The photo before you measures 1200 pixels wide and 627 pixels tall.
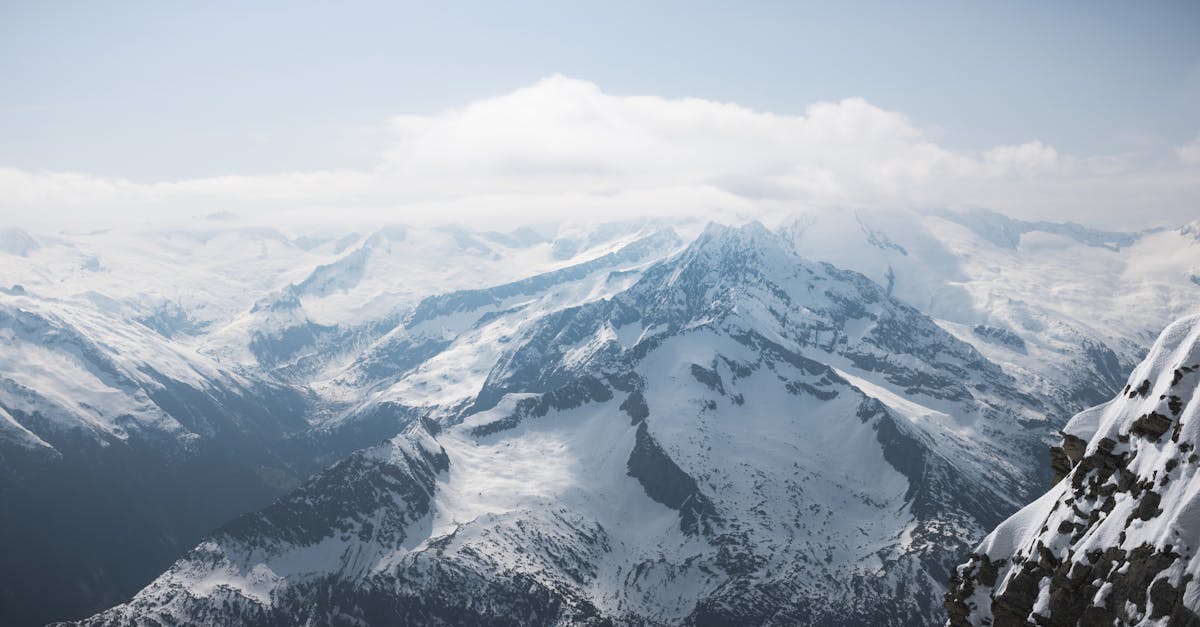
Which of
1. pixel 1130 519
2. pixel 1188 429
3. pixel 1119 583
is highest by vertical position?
pixel 1188 429

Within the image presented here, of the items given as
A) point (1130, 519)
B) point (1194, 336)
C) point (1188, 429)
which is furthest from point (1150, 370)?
point (1130, 519)

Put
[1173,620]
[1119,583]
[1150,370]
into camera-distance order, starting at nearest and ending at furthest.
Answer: [1173,620] < [1119,583] < [1150,370]

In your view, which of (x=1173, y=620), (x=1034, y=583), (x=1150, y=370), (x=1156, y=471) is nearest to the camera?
(x=1173, y=620)

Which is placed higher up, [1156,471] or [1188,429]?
[1188,429]

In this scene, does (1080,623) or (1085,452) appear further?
(1085,452)

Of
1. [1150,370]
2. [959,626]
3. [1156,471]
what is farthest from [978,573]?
[1150,370]

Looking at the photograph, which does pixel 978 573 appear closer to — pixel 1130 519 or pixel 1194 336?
pixel 1130 519

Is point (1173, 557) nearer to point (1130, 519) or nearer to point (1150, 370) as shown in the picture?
point (1130, 519)
